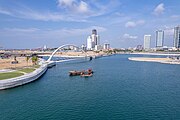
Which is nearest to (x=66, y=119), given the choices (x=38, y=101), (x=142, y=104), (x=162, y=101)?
(x=38, y=101)

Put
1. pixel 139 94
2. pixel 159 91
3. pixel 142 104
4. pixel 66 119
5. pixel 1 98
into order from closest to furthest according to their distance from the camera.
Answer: pixel 66 119
pixel 142 104
pixel 1 98
pixel 139 94
pixel 159 91

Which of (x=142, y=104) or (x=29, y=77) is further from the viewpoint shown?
(x=29, y=77)

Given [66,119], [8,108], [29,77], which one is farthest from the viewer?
[29,77]

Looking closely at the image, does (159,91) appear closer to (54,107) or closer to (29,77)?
(54,107)

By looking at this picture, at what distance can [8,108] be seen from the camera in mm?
25891

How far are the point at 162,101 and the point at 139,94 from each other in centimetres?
516

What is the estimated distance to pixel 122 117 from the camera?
2295cm

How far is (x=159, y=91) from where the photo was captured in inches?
1428

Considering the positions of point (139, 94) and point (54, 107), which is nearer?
point (54, 107)

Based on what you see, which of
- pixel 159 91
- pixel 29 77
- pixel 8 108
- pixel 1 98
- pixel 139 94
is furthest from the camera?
pixel 29 77

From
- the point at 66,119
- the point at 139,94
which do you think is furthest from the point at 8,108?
the point at 139,94

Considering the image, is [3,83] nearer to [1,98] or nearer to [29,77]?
[1,98]

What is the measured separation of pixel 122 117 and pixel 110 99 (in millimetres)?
7668

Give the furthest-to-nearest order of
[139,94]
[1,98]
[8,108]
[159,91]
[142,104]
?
1. [159,91]
2. [139,94]
3. [1,98]
4. [142,104]
5. [8,108]
